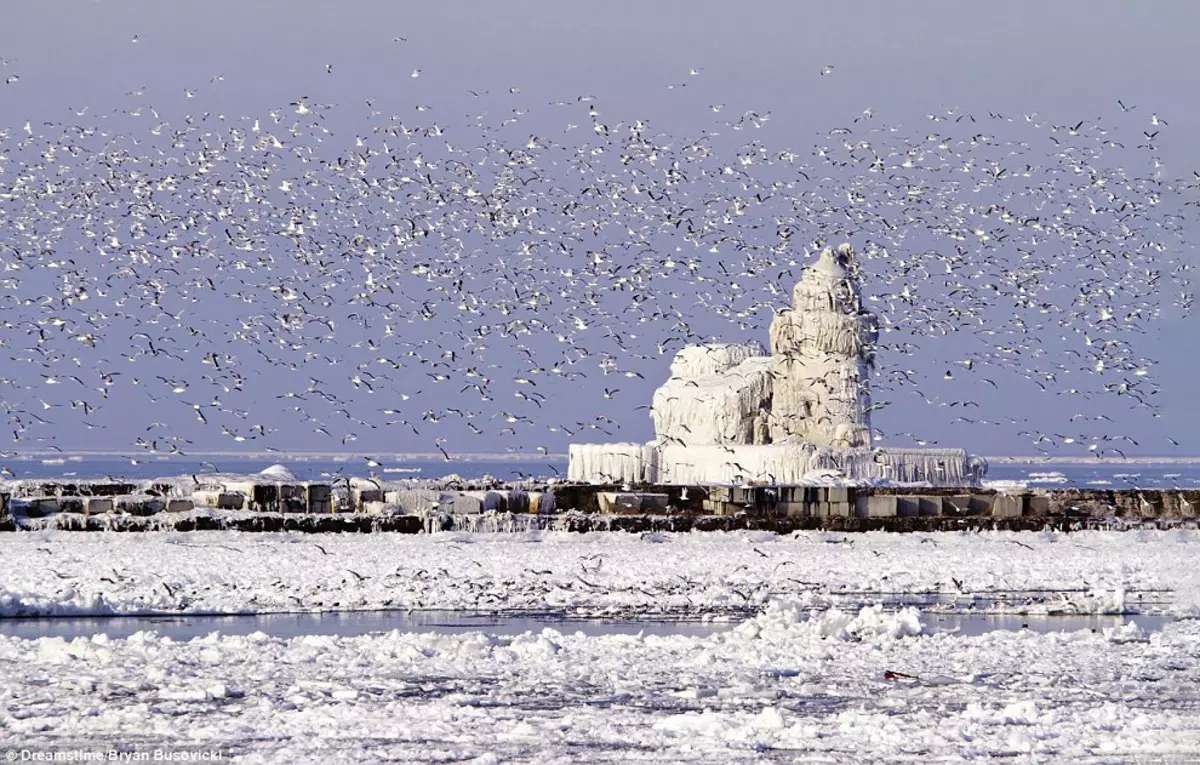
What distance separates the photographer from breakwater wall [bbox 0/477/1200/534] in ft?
102

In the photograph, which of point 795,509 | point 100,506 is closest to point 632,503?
point 795,509

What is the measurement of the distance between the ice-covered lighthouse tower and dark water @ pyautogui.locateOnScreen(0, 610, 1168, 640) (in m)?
22.9

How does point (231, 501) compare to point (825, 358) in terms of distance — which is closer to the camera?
point (231, 501)

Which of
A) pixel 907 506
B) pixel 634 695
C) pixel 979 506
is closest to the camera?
pixel 634 695

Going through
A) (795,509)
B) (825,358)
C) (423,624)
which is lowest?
(423,624)

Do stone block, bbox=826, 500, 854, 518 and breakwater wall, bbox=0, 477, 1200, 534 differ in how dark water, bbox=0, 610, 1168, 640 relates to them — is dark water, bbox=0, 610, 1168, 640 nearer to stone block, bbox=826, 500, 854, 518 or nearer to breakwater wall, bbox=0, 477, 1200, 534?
breakwater wall, bbox=0, 477, 1200, 534

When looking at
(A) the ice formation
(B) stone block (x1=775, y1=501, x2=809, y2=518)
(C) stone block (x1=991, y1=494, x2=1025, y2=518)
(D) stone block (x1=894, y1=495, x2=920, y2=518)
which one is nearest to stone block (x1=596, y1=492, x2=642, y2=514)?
(B) stone block (x1=775, y1=501, x2=809, y2=518)

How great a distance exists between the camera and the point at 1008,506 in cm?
3484

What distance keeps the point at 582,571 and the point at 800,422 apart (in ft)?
63.5

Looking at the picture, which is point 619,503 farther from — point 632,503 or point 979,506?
point 979,506

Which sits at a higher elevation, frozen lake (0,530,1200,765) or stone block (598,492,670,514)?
stone block (598,492,670,514)

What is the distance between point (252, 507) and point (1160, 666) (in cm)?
2226

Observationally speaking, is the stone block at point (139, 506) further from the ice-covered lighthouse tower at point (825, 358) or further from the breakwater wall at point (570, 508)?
the ice-covered lighthouse tower at point (825, 358)

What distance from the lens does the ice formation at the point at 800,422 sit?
40719 mm
